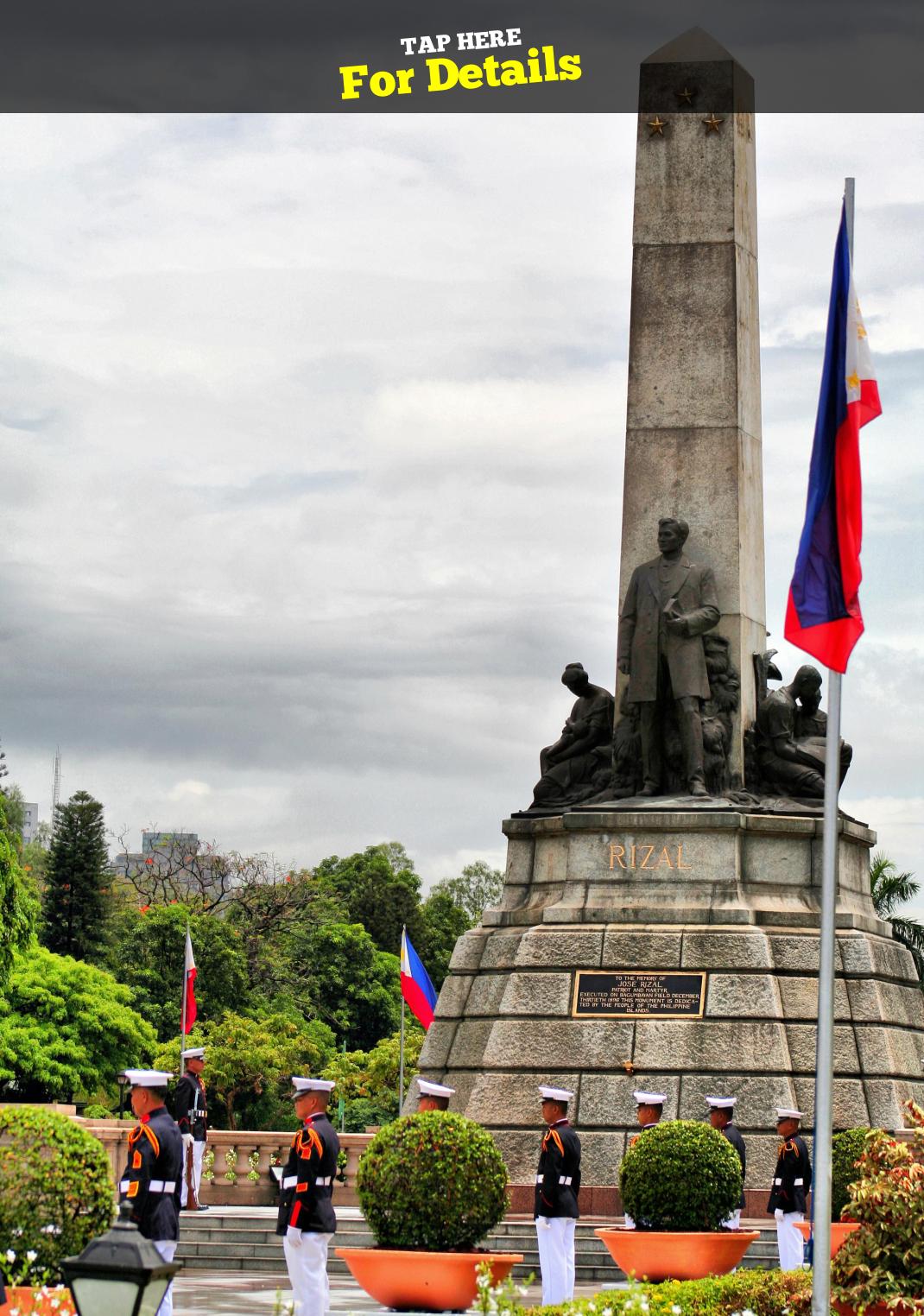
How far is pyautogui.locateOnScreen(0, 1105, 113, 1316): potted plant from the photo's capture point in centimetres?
1109

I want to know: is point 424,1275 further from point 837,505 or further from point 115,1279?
point 115,1279

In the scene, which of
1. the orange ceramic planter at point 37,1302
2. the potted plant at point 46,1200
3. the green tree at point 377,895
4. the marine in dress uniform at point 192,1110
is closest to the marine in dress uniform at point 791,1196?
the marine in dress uniform at point 192,1110

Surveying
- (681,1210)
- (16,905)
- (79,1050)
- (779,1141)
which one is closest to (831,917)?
(681,1210)

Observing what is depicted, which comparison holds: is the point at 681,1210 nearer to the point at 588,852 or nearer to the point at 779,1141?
the point at 779,1141

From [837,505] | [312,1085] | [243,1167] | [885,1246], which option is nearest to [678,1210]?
[312,1085]

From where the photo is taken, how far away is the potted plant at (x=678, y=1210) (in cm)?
1539

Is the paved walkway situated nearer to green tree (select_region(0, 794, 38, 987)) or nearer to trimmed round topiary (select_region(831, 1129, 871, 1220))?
trimmed round topiary (select_region(831, 1129, 871, 1220))

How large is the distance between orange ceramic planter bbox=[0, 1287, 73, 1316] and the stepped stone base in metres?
9.77

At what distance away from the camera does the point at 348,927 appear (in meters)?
75.4

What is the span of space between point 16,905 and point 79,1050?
9612 millimetres

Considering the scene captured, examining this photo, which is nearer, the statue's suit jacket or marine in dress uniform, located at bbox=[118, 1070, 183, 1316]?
marine in dress uniform, located at bbox=[118, 1070, 183, 1316]

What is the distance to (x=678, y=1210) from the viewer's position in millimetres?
15523

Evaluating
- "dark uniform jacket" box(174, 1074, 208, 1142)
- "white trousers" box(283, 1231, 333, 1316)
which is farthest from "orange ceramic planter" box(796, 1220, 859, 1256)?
"dark uniform jacket" box(174, 1074, 208, 1142)

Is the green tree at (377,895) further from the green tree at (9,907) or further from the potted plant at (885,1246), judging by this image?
the potted plant at (885,1246)
